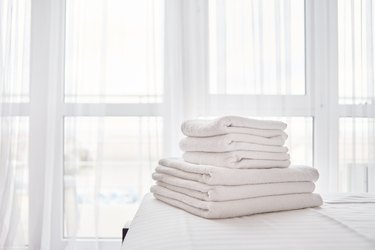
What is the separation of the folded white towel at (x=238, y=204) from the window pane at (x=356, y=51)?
1068mm

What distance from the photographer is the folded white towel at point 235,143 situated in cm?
103

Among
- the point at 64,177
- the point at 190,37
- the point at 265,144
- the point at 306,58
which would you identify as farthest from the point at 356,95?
the point at 64,177

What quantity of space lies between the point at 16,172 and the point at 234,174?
137 cm

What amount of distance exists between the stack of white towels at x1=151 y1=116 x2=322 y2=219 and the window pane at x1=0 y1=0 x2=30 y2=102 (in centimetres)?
114

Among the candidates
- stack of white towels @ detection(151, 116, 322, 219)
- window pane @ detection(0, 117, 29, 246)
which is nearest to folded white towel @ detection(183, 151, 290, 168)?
stack of white towels @ detection(151, 116, 322, 219)

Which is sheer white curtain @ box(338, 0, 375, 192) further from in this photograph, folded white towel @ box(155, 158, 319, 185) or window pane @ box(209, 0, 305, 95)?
folded white towel @ box(155, 158, 319, 185)

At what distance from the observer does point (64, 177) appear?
1971mm

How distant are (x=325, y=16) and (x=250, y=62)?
1.52ft

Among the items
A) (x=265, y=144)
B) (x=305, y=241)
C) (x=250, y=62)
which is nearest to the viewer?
(x=305, y=241)

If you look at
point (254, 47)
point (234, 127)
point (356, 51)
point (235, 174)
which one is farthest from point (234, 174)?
point (356, 51)

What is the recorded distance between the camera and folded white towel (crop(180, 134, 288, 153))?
1026 millimetres

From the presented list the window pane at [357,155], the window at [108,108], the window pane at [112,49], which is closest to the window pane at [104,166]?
the window at [108,108]

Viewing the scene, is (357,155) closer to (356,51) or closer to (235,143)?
(356,51)

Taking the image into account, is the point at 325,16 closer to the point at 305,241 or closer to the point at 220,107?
the point at 220,107
